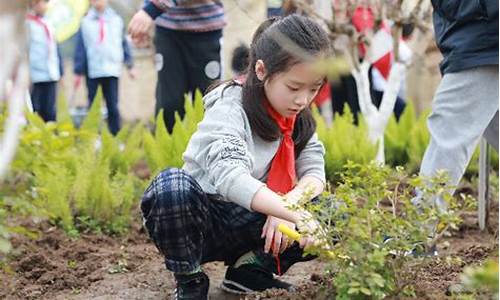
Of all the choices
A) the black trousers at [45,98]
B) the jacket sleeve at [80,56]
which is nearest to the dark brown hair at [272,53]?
the black trousers at [45,98]

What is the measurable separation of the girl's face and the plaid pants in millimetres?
350

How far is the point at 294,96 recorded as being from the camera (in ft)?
8.80

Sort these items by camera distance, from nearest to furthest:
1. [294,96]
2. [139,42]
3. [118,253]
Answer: [294,96]
[118,253]
[139,42]

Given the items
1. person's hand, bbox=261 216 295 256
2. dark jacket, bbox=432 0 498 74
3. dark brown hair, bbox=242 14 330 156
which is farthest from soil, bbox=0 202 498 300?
dark jacket, bbox=432 0 498 74

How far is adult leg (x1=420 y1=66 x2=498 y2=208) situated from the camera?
329 cm

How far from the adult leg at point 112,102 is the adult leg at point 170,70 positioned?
264 centimetres

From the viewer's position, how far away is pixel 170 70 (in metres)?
4.79

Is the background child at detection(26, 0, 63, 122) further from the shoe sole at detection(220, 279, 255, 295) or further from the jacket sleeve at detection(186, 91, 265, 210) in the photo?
the jacket sleeve at detection(186, 91, 265, 210)

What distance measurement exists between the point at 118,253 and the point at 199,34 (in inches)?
59.9

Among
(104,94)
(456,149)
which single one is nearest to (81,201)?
(456,149)

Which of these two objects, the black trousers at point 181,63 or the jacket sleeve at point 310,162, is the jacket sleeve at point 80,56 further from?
the jacket sleeve at point 310,162

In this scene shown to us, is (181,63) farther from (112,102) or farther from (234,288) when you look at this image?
(112,102)

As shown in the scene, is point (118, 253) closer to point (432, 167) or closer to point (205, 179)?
point (205, 179)

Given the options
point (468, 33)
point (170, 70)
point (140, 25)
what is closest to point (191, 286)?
point (468, 33)
